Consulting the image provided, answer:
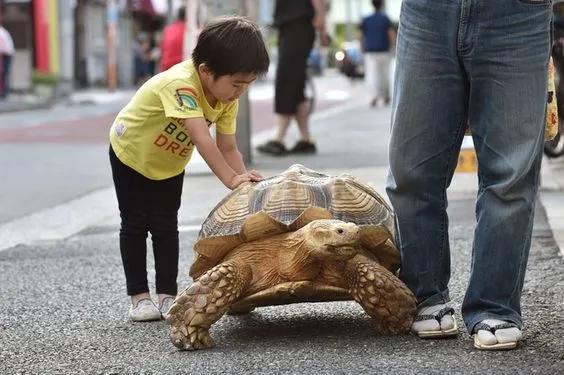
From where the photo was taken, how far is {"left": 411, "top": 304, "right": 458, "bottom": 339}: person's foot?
3.96 m

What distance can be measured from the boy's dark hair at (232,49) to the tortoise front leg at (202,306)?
0.68 meters

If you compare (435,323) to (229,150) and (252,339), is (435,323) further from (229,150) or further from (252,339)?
(229,150)

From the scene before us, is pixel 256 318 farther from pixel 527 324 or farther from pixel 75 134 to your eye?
pixel 75 134

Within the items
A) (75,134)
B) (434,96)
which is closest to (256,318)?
(434,96)

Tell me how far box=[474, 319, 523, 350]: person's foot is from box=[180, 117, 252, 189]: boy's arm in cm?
99

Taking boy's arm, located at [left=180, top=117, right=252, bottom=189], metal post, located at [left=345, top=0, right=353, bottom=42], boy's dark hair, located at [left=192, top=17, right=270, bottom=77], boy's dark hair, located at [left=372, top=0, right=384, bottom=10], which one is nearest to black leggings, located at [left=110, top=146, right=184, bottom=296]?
boy's arm, located at [left=180, top=117, right=252, bottom=189]

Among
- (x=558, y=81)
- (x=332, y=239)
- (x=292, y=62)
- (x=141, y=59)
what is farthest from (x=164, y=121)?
(x=141, y=59)

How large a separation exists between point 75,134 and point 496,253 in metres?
13.4

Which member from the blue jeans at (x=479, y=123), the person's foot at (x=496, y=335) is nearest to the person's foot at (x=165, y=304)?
the blue jeans at (x=479, y=123)

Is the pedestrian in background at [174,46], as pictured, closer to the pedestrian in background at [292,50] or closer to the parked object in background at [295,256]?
the pedestrian in background at [292,50]

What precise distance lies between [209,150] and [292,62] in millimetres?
6978

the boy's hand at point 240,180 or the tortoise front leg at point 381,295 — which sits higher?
the boy's hand at point 240,180

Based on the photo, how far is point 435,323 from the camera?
397 centimetres

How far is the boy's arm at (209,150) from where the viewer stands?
165 inches
